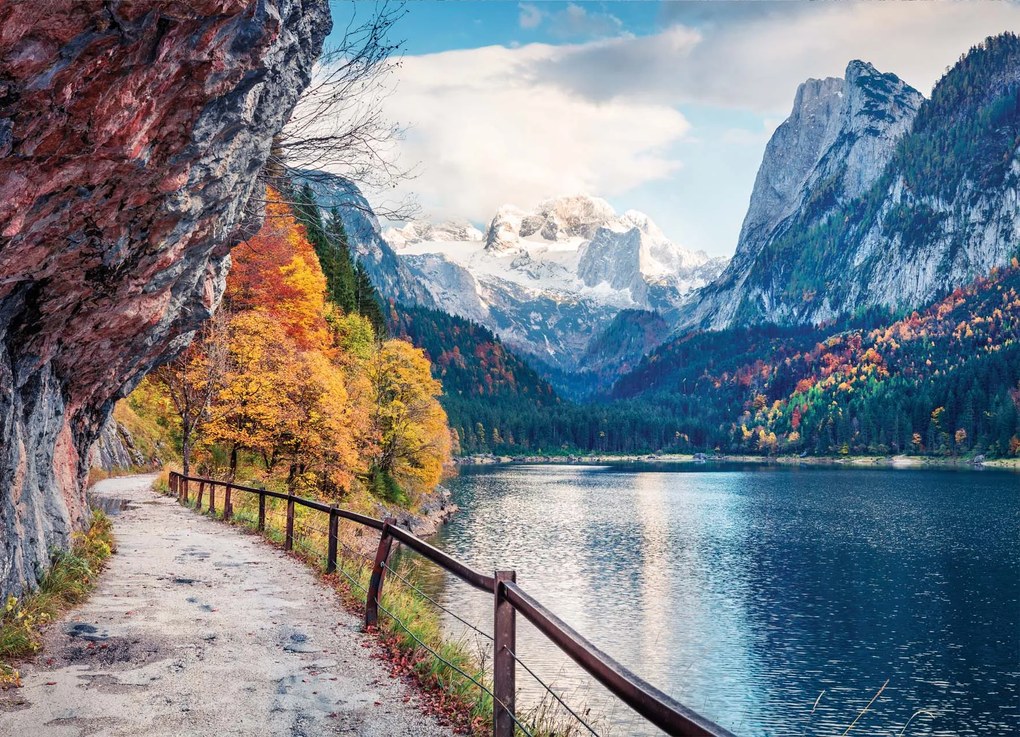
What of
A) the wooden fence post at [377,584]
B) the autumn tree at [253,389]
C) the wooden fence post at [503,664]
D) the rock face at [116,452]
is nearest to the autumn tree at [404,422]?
the rock face at [116,452]

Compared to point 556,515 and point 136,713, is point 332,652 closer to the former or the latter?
point 136,713

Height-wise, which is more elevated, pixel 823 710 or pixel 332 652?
pixel 332 652

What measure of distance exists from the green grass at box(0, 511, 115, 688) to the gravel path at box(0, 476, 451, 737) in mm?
213

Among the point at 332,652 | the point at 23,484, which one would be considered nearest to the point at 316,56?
the point at 23,484

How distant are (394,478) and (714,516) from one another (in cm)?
2933

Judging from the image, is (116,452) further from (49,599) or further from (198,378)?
(49,599)

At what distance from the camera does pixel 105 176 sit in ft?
23.6

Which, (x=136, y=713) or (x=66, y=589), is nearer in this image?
(x=136, y=713)

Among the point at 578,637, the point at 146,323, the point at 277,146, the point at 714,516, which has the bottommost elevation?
the point at 714,516

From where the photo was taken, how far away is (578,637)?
626 centimetres

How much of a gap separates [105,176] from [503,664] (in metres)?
5.92

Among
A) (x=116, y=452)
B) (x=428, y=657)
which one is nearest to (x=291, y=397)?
(x=116, y=452)

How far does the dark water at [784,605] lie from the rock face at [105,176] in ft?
44.6

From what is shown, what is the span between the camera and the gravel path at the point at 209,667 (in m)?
7.91
